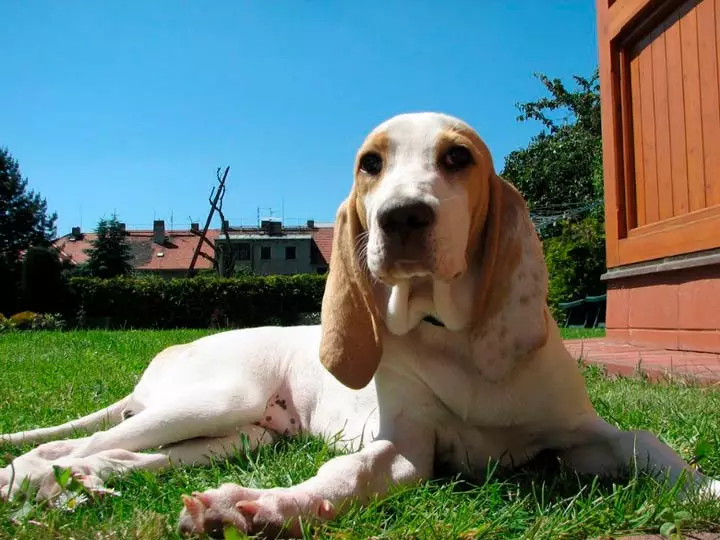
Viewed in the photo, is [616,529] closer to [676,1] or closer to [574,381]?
[574,381]

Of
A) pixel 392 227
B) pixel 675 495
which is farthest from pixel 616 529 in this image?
pixel 392 227

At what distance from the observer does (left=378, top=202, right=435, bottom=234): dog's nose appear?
6.77ft

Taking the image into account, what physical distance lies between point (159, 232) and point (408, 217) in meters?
56.8

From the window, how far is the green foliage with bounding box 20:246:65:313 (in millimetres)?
29737

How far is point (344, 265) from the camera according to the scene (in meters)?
2.48

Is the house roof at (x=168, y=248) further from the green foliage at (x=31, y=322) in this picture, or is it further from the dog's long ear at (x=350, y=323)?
the dog's long ear at (x=350, y=323)

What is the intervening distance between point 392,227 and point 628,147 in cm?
556

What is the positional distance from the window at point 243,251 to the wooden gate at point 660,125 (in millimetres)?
46310

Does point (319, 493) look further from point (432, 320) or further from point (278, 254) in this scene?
point (278, 254)

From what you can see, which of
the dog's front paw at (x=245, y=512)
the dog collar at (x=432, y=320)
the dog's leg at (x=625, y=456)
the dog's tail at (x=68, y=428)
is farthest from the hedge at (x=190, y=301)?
the dog's front paw at (x=245, y=512)

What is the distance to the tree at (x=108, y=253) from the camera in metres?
38.4

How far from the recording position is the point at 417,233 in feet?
6.92

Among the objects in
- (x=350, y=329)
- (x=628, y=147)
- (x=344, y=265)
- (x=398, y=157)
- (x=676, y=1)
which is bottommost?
(x=350, y=329)

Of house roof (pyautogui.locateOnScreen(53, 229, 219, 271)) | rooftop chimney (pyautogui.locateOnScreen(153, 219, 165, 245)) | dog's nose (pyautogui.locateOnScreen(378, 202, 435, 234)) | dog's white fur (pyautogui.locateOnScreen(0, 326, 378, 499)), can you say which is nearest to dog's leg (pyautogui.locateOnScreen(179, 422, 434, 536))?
dog's white fur (pyautogui.locateOnScreen(0, 326, 378, 499))
